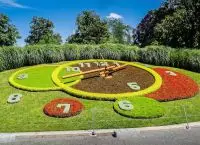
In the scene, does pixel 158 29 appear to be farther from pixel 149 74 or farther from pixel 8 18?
pixel 8 18

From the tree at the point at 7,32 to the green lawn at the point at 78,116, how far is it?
31.7 meters


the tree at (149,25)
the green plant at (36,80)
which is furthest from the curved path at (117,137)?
the tree at (149,25)

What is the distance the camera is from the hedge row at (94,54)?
1401 inches

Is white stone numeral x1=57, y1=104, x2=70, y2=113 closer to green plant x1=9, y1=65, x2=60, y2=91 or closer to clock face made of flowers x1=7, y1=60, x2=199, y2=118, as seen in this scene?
clock face made of flowers x1=7, y1=60, x2=199, y2=118

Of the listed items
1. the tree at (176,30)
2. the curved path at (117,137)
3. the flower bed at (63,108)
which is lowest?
the curved path at (117,137)

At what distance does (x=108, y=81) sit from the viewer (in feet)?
93.9

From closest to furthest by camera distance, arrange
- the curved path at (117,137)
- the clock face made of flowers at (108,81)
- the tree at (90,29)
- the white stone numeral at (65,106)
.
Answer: the curved path at (117,137) → the white stone numeral at (65,106) → the clock face made of flowers at (108,81) → the tree at (90,29)

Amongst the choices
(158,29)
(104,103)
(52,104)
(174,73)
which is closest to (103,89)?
(104,103)

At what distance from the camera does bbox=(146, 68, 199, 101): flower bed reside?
25.5 meters

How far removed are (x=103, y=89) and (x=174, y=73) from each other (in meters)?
8.38

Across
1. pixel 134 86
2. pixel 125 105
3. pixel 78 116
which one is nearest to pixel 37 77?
pixel 134 86

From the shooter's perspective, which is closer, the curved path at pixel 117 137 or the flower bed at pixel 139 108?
the curved path at pixel 117 137

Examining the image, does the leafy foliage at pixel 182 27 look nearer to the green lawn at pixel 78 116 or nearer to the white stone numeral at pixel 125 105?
the green lawn at pixel 78 116

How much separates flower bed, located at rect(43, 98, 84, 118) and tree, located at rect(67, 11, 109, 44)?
3747 centimetres
